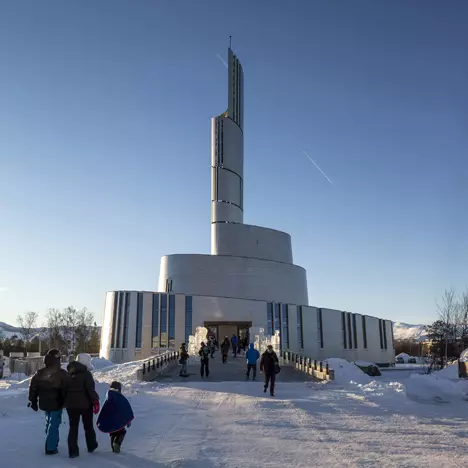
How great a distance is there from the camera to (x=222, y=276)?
5219cm

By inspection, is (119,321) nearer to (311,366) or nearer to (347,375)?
(311,366)

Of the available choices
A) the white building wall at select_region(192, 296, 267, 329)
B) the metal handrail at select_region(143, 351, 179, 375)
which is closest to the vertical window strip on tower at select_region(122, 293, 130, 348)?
the white building wall at select_region(192, 296, 267, 329)

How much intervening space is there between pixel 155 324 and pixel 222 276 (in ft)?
31.2

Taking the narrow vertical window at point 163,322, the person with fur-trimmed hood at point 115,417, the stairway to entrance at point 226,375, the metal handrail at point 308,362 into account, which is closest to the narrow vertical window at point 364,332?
the narrow vertical window at point 163,322

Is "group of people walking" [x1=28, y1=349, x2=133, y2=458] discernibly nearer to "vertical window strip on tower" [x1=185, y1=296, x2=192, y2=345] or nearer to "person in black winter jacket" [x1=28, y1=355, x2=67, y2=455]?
"person in black winter jacket" [x1=28, y1=355, x2=67, y2=455]

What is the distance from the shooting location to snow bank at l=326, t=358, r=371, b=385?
18025 mm

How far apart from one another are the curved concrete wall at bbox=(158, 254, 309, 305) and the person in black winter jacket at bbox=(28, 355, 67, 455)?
4476 cm

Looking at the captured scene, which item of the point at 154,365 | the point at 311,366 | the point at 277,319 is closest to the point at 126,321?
the point at 277,319

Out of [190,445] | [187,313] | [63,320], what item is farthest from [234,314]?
[63,320]

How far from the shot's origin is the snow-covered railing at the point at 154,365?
19.1 meters

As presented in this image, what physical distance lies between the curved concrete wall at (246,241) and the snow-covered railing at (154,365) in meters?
25.8

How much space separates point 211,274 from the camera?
52062mm

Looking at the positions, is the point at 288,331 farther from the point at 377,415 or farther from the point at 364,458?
the point at 364,458

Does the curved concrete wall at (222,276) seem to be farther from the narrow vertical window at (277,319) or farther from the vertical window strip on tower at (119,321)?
the vertical window strip on tower at (119,321)
